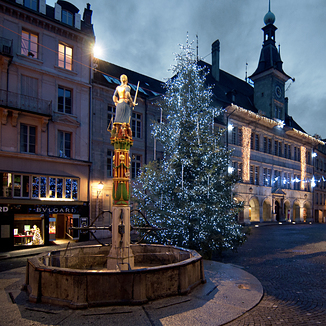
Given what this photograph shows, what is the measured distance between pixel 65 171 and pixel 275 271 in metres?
14.7

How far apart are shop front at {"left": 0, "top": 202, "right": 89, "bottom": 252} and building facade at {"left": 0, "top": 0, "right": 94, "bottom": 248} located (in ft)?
0.17

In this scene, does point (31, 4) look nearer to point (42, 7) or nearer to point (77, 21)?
point (42, 7)

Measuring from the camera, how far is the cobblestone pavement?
6246 millimetres

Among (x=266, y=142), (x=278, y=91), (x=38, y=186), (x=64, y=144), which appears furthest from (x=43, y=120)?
(x=278, y=91)

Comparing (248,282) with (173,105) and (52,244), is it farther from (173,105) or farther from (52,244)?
(52,244)

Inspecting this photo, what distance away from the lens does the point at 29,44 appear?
1972 centimetres

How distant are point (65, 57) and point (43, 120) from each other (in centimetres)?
530

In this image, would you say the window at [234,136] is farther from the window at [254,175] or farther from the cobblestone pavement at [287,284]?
the cobblestone pavement at [287,284]

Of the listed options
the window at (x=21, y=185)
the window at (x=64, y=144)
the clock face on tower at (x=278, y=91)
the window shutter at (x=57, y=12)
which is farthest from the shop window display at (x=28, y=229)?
the clock face on tower at (x=278, y=91)

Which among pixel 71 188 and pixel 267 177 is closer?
pixel 71 188

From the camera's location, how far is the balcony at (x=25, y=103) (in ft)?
59.4

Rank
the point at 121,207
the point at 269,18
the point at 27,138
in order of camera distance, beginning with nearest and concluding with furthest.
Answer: the point at 121,207 → the point at 27,138 → the point at 269,18

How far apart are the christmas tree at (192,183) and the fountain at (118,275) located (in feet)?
11.2

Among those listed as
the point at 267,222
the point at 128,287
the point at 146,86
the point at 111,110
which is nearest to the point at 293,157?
the point at 267,222
